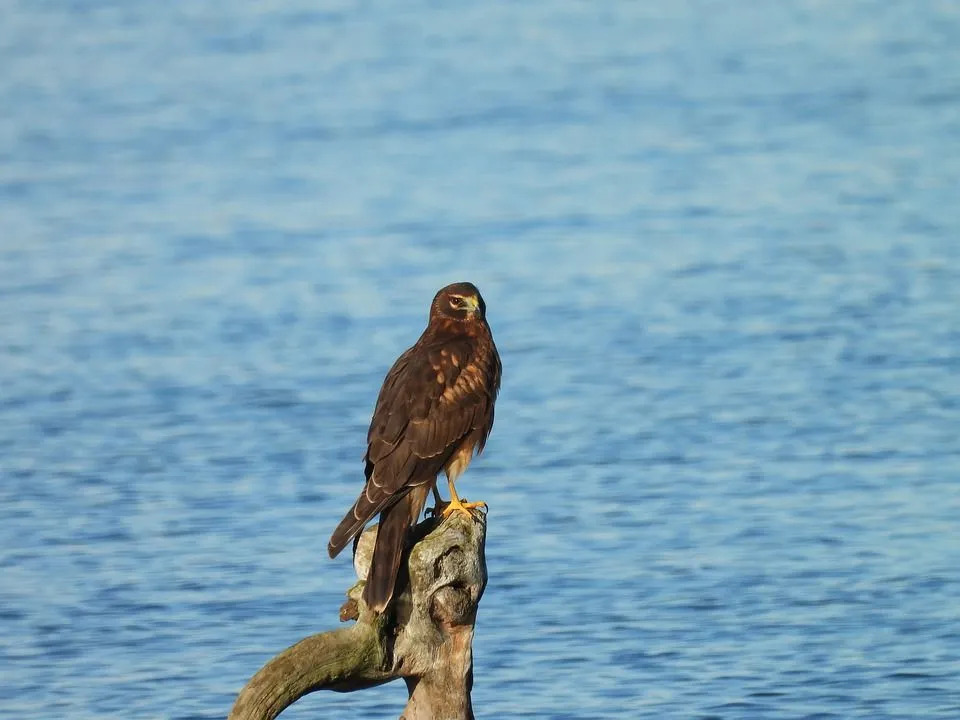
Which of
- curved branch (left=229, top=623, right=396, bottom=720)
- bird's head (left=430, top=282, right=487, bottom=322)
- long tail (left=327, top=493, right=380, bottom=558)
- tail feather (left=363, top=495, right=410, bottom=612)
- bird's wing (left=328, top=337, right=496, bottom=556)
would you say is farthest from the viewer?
bird's head (left=430, top=282, right=487, bottom=322)

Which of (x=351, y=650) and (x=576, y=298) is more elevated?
(x=576, y=298)

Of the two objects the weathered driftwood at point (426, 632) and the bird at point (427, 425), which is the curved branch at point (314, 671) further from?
the bird at point (427, 425)

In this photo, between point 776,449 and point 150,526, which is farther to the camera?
point 776,449

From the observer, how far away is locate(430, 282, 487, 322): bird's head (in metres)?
7.74

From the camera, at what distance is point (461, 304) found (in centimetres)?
775

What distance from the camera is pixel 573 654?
9.91 m

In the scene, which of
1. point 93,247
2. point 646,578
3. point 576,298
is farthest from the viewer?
point 93,247

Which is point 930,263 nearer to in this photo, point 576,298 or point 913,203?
point 913,203

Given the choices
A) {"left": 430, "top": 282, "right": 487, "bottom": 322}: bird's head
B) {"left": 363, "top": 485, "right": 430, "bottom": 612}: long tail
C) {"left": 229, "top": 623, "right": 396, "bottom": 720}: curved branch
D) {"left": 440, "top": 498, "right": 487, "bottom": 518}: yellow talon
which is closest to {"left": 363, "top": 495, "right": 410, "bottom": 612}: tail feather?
{"left": 363, "top": 485, "right": 430, "bottom": 612}: long tail

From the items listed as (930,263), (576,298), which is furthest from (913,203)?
(576,298)

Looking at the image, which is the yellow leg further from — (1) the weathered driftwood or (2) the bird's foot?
(1) the weathered driftwood

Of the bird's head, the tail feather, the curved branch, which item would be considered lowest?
the curved branch

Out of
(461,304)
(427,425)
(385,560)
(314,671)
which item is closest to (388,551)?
(385,560)

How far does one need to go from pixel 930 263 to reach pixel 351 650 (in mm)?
12056
